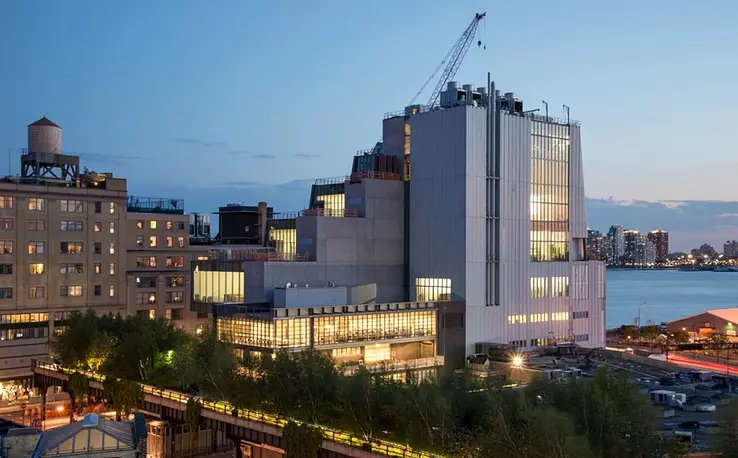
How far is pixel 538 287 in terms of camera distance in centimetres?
11231

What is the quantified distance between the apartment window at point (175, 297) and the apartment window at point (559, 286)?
195 feet

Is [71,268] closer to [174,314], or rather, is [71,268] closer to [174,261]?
[174,261]

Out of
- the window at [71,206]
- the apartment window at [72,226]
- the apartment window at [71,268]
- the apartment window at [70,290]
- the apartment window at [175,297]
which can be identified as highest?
the window at [71,206]

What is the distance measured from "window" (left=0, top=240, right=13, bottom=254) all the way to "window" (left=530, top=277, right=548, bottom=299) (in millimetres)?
67772

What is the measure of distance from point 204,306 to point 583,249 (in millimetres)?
54286

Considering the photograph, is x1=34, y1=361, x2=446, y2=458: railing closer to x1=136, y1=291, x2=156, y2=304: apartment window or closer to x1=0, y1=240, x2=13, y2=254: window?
x1=0, y1=240, x2=13, y2=254: window

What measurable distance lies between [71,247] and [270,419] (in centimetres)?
6337

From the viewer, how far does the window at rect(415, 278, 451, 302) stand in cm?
10530

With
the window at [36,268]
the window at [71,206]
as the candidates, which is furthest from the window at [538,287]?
the window at [36,268]

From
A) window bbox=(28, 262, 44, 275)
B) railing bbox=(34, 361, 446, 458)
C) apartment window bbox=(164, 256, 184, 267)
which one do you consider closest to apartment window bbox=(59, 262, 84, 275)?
window bbox=(28, 262, 44, 275)

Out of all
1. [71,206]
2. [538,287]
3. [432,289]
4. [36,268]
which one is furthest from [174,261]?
[538,287]

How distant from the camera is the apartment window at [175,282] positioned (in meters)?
135

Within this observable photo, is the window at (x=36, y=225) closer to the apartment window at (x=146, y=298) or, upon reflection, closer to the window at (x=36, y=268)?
the window at (x=36, y=268)

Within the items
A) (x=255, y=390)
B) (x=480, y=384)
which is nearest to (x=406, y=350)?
(x=255, y=390)
